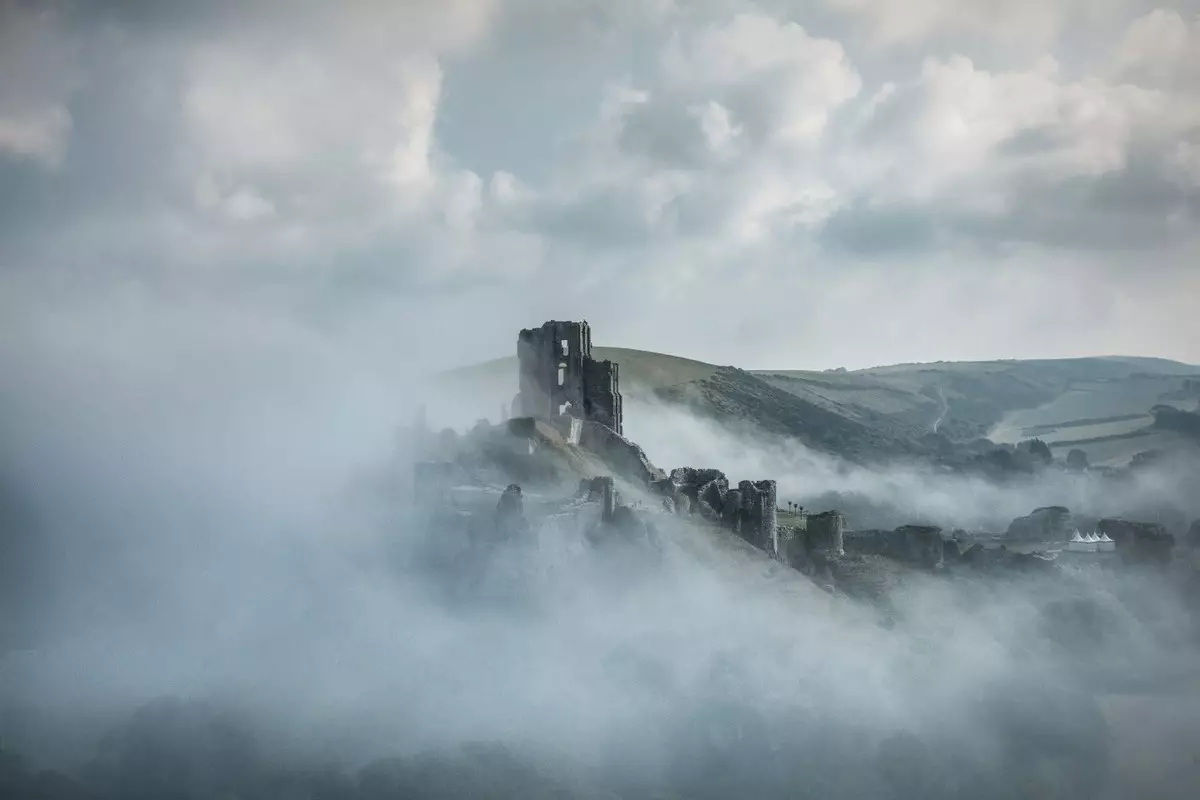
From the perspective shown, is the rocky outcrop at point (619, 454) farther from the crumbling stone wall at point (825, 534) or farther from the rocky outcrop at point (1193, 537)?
the rocky outcrop at point (1193, 537)

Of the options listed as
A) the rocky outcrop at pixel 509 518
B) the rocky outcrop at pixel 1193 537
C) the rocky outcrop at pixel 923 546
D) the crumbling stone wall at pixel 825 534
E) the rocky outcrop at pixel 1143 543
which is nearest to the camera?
the rocky outcrop at pixel 509 518

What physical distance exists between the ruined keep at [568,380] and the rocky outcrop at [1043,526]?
1919 inches

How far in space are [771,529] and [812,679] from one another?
40.6ft

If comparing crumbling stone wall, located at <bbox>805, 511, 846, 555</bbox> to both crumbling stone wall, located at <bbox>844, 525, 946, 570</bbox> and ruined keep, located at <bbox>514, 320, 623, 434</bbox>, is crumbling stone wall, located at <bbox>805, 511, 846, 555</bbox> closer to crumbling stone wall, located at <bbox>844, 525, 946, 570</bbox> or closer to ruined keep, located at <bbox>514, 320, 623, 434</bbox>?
crumbling stone wall, located at <bbox>844, 525, 946, 570</bbox>

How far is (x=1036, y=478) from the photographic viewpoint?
187750 mm

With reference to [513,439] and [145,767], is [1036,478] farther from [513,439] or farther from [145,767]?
[145,767]

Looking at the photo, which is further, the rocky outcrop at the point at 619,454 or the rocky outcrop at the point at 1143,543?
A: the rocky outcrop at the point at 1143,543

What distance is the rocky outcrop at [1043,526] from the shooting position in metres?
125

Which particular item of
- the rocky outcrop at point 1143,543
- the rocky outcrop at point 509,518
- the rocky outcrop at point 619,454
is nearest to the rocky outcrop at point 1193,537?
the rocky outcrop at point 1143,543

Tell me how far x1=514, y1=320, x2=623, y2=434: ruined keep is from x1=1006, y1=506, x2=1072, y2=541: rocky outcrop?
4875 centimetres

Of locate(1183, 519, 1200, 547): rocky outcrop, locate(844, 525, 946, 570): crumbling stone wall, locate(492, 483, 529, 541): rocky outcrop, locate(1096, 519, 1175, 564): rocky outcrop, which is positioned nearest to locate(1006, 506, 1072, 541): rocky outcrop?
locate(1096, 519, 1175, 564): rocky outcrop

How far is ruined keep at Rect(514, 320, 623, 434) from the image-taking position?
4397 inches

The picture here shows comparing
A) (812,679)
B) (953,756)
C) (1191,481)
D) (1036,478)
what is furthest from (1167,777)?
(1036,478)

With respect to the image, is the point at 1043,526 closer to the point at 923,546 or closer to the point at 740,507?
the point at 923,546
